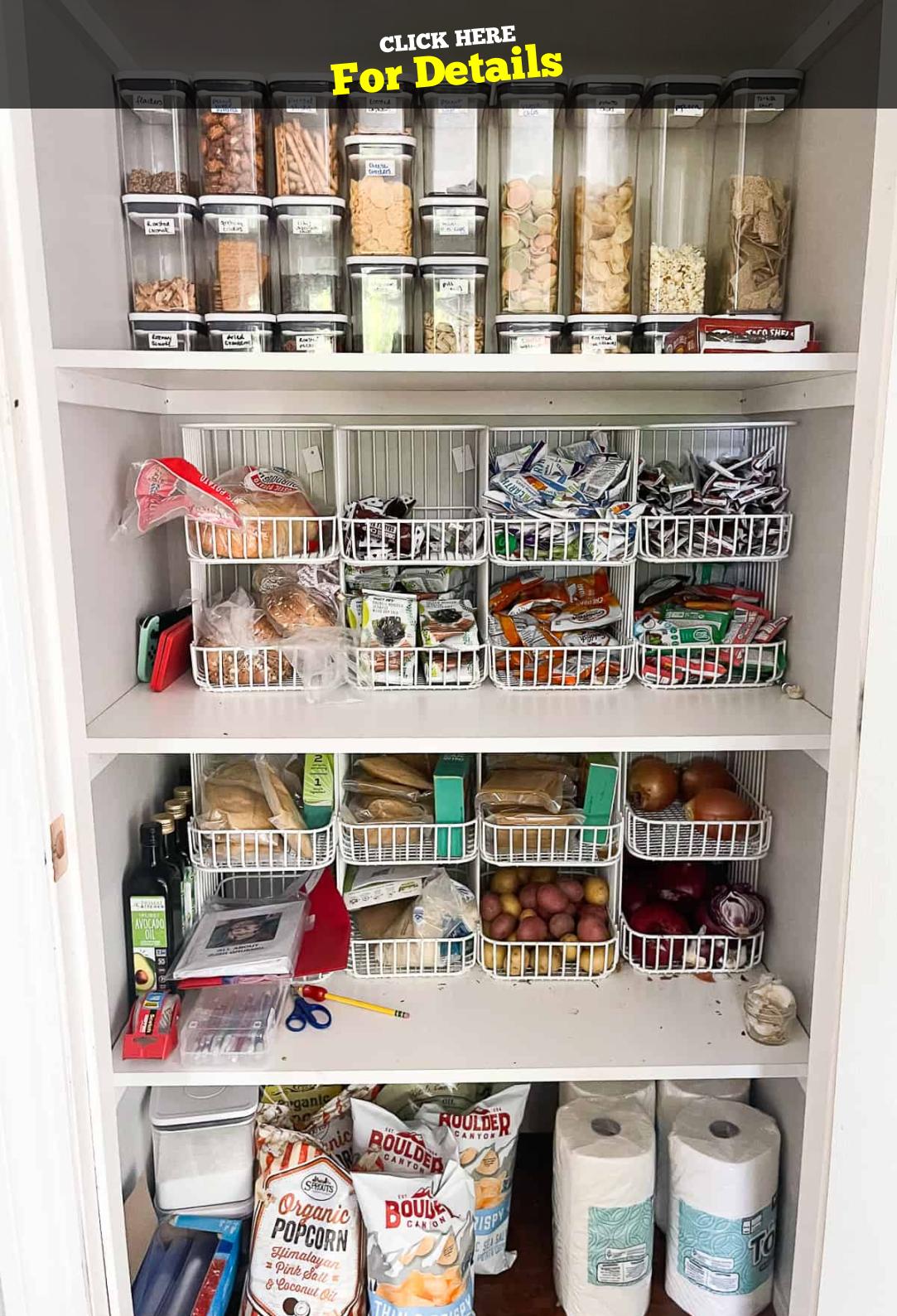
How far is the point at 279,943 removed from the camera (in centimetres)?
151

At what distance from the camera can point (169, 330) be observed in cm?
134

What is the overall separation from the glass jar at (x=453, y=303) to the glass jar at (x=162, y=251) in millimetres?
320

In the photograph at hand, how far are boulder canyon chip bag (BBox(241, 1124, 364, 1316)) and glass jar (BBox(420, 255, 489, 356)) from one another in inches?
47.8

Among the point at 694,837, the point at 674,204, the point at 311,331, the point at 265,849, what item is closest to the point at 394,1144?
the point at 265,849

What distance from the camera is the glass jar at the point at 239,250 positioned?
1.29 meters

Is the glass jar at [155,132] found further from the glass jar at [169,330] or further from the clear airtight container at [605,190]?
the clear airtight container at [605,190]

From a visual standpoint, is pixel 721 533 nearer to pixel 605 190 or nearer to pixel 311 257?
pixel 605 190

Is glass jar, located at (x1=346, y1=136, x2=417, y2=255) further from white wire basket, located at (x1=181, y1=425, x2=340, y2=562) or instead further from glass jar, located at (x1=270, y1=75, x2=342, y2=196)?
white wire basket, located at (x1=181, y1=425, x2=340, y2=562)

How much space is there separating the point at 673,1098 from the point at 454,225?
4.59 feet

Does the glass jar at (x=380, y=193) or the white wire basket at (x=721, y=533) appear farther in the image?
the white wire basket at (x=721, y=533)

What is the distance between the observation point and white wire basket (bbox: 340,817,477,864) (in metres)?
1.52

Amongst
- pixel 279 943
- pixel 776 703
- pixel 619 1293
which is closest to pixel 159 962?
pixel 279 943

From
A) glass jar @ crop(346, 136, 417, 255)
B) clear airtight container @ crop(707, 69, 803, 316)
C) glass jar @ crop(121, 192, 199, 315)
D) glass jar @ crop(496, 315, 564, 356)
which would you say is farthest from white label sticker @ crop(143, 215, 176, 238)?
clear airtight container @ crop(707, 69, 803, 316)

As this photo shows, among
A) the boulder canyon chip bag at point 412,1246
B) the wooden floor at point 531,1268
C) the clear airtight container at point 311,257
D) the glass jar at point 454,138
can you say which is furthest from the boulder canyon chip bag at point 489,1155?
the glass jar at point 454,138
